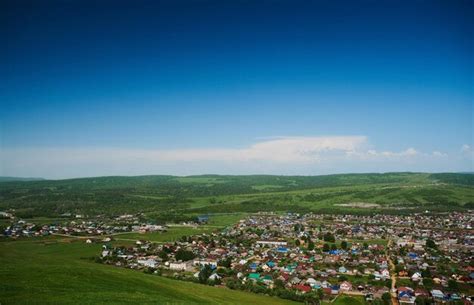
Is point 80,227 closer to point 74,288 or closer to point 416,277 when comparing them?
point 74,288

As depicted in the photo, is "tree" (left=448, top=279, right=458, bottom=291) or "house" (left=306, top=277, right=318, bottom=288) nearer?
"tree" (left=448, top=279, right=458, bottom=291)

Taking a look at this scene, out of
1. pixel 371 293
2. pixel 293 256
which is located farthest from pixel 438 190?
pixel 371 293

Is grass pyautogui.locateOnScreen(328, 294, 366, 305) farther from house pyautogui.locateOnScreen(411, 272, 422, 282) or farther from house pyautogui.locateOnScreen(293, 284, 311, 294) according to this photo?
house pyautogui.locateOnScreen(411, 272, 422, 282)

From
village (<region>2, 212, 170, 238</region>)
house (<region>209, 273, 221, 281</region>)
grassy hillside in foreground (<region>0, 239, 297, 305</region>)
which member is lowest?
village (<region>2, 212, 170, 238</region>)

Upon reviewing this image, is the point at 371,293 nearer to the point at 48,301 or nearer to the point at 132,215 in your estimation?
the point at 48,301

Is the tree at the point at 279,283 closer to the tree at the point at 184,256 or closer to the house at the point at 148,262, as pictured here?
the tree at the point at 184,256

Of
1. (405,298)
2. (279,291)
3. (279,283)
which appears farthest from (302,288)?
(405,298)

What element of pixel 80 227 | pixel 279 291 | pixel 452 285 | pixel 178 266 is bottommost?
pixel 80 227

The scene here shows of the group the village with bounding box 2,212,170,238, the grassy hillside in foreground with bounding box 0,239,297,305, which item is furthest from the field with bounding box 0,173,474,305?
the village with bounding box 2,212,170,238
